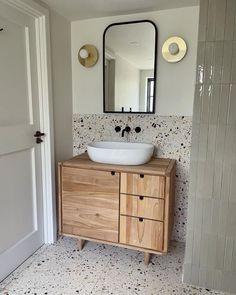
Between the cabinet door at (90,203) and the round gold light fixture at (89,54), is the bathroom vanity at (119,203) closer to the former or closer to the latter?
the cabinet door at (90,203)

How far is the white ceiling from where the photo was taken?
1.86m

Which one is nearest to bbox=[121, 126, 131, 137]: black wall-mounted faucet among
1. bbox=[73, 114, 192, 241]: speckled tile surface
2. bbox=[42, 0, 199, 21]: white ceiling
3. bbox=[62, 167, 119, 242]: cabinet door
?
bbox=[73, 114, 192, 241]: speckled tile surface

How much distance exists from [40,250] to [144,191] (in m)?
1.06

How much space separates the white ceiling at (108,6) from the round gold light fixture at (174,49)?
256 millimetres

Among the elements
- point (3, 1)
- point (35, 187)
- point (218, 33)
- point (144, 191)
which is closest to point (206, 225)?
point (144, 191)

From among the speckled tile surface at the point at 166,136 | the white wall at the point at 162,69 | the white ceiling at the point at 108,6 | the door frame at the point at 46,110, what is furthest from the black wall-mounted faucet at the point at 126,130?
the white ceiling at the point at 108,6

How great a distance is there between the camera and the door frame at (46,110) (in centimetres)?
190

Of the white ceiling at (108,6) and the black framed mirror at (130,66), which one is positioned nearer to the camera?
the white ceiling at (108,6)

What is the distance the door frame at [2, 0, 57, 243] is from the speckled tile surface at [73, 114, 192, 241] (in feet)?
1.50

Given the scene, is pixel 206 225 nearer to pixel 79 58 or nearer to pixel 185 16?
pixel 185 16

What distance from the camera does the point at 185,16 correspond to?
1.97 metres

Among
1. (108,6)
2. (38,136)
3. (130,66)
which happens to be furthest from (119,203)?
(108,6)

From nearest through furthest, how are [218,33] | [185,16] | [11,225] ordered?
[218,33], [11,225], [185,16]

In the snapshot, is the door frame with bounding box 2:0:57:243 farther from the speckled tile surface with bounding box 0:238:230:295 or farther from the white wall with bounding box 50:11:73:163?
the speckled tile surface with bounding box 0:238:230:295
